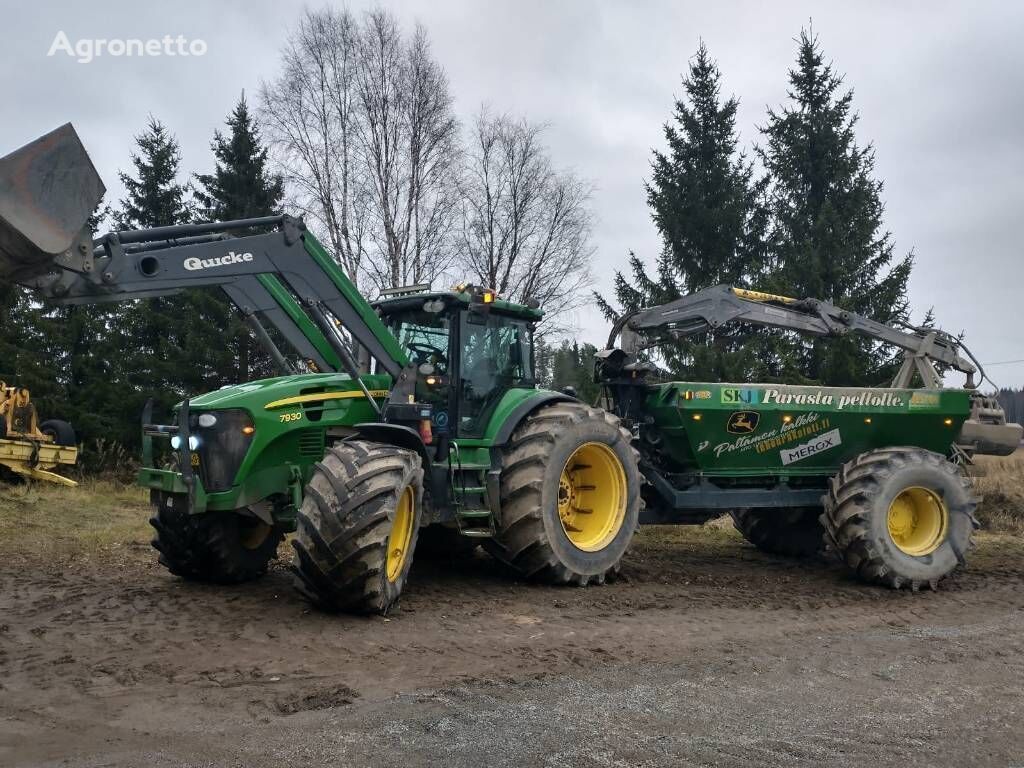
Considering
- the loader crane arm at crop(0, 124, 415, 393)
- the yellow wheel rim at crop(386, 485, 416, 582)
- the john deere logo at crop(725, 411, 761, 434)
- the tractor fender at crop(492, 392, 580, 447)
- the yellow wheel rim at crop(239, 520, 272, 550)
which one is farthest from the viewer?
the john deere logo at crop(725, 411, 761, 434)

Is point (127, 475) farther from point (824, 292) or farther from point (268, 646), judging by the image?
point (824, 292)

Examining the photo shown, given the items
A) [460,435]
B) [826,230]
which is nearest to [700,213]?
[826,230]

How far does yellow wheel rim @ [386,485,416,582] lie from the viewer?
21.8 feet

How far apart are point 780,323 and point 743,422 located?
1.53 metres

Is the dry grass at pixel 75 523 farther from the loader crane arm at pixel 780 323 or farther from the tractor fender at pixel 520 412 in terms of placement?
the loader crane arm at pixel 780 323

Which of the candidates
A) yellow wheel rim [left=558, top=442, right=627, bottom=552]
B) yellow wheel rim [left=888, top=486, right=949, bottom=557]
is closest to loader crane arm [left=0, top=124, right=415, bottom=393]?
yellow wheel rim [left=558, top=442, right=627, bottom=552]

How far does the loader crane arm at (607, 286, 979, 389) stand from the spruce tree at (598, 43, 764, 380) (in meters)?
11.6

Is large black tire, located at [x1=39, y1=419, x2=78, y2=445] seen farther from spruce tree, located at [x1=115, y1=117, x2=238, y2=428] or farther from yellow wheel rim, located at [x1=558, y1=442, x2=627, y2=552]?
yellow wheel rim, located at [x1=558, y1=442, x2=627, y2=552]

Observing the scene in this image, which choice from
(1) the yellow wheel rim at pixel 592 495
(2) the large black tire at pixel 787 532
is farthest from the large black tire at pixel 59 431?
(2) the large black tire at pixel 787 532

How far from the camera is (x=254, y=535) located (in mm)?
7891

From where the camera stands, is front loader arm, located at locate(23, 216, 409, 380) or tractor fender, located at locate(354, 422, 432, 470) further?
tractor fender, located at locate(354, 422, 432, 470)

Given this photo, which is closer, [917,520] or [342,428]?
[342,428]

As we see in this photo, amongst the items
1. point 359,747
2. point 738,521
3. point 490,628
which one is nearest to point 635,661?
point 490,628

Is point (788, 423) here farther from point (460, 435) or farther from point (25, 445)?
point (25, 445)
